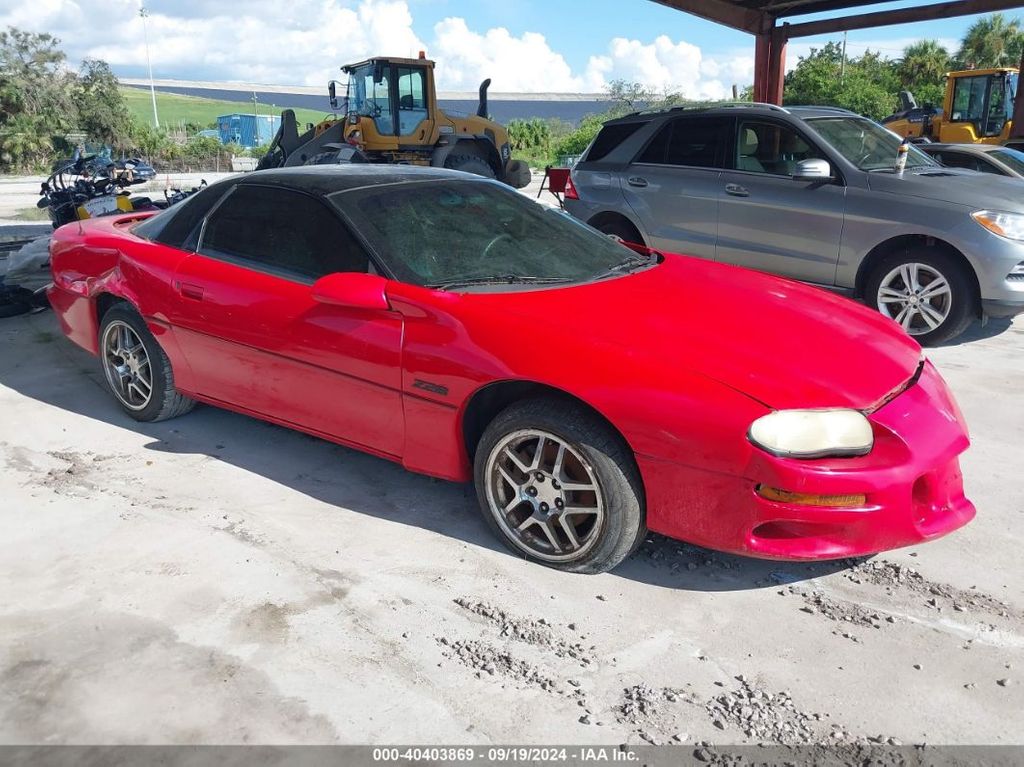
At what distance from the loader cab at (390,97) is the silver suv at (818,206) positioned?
9.05 metres

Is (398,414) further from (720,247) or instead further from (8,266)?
(8,266)

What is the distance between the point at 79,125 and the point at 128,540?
50557mm

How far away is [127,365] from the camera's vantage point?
4.59 m

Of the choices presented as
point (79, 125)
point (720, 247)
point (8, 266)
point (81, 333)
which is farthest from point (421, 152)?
point (79, 125)

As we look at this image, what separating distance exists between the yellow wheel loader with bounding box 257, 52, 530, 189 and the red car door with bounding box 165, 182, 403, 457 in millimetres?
11330

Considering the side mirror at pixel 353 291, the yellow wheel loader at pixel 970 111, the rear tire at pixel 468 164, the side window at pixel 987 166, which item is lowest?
the side mirror at pixel 353 291

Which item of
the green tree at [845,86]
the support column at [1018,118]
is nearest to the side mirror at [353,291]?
the support column at [1018,118]

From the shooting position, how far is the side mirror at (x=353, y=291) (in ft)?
10.8

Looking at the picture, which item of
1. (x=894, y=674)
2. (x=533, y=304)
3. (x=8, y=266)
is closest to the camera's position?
(x=894, y=674)

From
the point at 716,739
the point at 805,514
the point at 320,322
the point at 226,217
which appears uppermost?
the point at 226,217

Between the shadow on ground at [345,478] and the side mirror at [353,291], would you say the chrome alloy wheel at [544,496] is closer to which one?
the shadow on ground at [345,478]

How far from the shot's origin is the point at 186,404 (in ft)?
15.1

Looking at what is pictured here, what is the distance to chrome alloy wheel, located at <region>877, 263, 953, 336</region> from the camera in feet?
19.7

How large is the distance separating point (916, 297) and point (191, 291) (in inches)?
194
